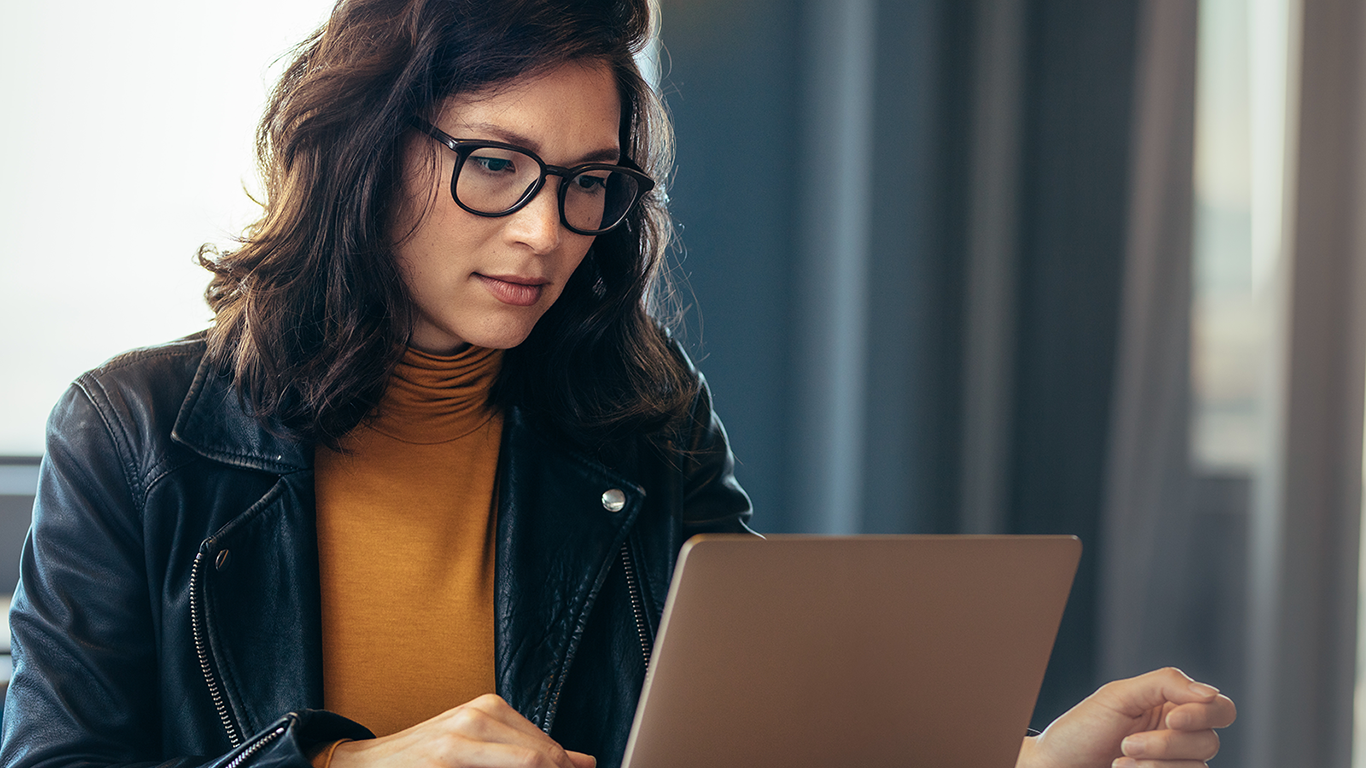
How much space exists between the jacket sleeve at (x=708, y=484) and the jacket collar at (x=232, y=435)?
0.48 m

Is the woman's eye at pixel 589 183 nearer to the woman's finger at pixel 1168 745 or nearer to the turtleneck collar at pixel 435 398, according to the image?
the turtleneck collar at pixel 435 398

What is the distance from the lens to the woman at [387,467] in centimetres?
97

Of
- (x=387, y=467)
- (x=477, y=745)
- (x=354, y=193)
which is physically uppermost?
(x=354, y=193)

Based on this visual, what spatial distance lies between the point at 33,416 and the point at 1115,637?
2055mm

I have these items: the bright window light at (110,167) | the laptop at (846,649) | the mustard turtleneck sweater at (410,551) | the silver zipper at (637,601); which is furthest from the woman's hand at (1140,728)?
the bright window light at (110,167)

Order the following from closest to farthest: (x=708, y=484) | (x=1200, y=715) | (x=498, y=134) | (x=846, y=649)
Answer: (x=846, y=649), (x=1200, y=715), (x=498, y=134), (x=708, y=484)

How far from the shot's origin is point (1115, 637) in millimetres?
2051

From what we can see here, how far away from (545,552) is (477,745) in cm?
44

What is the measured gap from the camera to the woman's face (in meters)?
1.04

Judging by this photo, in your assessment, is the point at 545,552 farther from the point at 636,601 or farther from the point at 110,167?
the point at 110,167

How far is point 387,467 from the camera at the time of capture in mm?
1148

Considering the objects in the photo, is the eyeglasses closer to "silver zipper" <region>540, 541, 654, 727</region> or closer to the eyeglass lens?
the eyeglass lens

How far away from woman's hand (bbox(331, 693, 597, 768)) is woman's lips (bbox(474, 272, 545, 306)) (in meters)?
0.48

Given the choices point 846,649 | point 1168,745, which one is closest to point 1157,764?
point 1168,745
